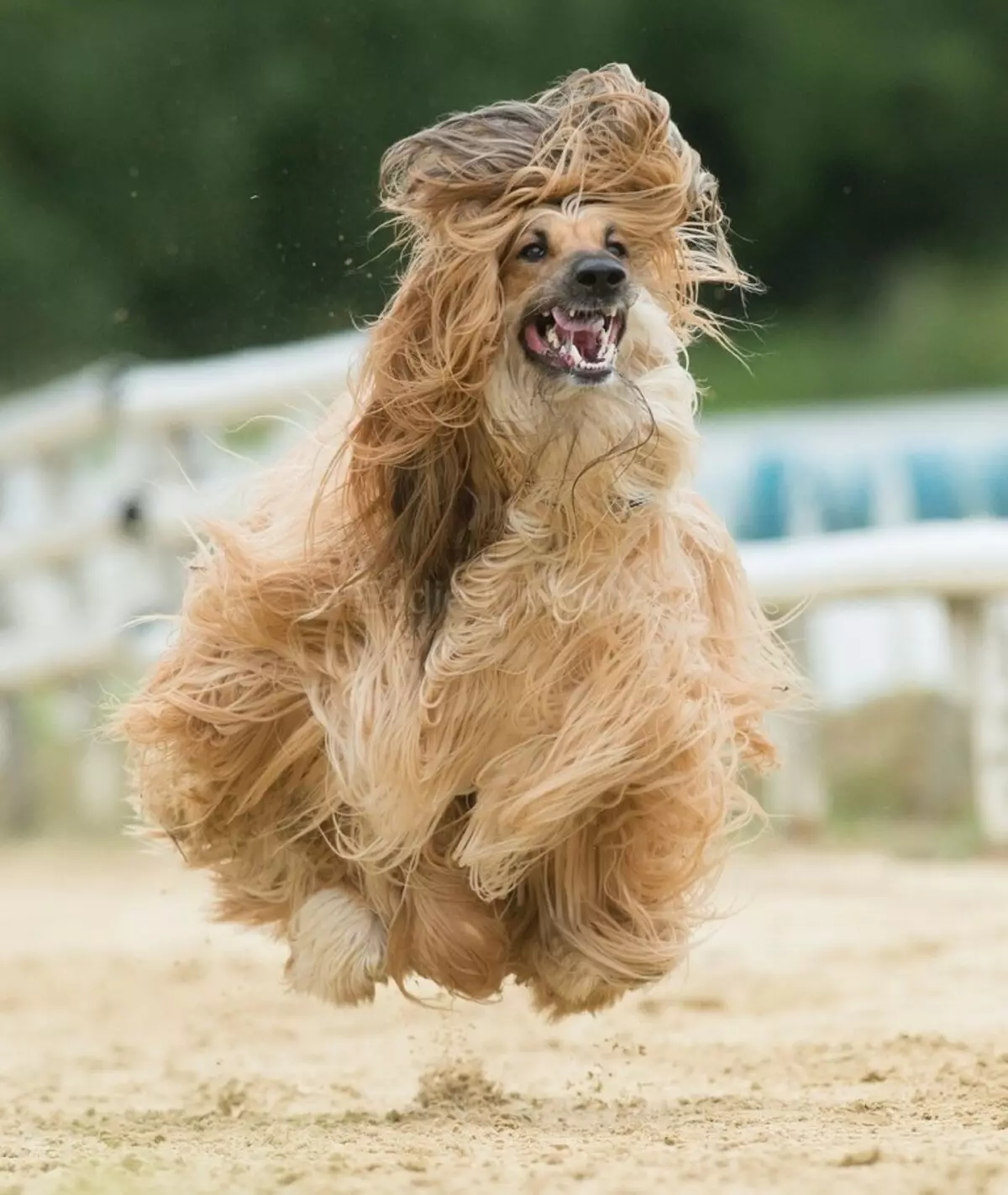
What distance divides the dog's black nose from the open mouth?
0.11 feet

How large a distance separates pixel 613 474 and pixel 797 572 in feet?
10.8

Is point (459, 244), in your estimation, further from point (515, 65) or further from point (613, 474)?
point (515, 65)

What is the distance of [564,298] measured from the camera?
338 centimetres

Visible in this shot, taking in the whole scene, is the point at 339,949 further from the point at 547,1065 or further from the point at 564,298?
the point at 564,298

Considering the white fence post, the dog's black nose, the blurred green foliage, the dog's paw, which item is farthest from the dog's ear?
the blurred green foliage

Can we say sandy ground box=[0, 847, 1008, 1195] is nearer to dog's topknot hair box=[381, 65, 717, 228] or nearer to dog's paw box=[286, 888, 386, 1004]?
dog's paw box=[286, 888, 386, 1004]

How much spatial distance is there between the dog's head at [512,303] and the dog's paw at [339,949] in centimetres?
58

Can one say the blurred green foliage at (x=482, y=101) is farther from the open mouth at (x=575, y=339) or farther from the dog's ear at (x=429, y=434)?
the open mouth at (x=575, y=339)

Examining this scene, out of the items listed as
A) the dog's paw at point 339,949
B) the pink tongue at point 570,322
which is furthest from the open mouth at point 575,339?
the dog's paw at point 339,949

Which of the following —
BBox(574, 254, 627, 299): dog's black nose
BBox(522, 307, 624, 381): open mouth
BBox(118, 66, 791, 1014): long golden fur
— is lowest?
BBox(118, 66, 791, 1014): long golden fur

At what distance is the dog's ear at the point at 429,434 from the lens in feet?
11.2

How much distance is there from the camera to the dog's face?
11.1 ft

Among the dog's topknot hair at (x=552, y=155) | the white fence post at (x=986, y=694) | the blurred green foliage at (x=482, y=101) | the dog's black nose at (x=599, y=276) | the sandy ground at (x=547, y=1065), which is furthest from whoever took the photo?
the blurred green foliage at (x=482, y=101)

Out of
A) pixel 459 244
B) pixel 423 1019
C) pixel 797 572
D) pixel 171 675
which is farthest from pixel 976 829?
pixel 459 244
